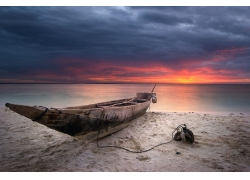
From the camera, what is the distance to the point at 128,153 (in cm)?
413

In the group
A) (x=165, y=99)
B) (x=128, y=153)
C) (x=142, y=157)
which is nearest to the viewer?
(x=142, y=157)

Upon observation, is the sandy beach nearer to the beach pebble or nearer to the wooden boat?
the beach pebble

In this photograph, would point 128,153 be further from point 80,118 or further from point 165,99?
Result: point 165,99

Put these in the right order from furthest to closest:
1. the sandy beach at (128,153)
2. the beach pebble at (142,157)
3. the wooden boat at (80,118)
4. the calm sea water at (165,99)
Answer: the calm sea water at (165,99), the beach pebble at (142,157), the sandy beach at (128,153), the wooden boat at (80,118)

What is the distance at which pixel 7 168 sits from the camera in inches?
136

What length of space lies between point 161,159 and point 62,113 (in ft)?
8.30

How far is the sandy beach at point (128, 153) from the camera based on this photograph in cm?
348

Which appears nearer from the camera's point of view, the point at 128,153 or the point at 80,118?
the point at 80,118

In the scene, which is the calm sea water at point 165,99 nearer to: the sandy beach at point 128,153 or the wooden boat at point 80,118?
the sandy beach at point 128,153

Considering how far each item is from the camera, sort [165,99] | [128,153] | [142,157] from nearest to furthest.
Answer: [142,157], [128,153], [165,99]

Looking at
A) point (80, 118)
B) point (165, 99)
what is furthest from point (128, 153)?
point (165, 99)

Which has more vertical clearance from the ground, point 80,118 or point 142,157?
point 80,118

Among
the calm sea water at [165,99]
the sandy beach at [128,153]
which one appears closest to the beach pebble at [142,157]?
the sandy beach at [128,153]
